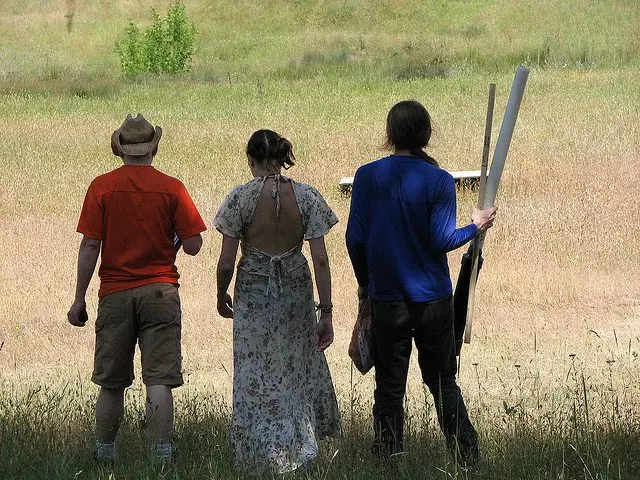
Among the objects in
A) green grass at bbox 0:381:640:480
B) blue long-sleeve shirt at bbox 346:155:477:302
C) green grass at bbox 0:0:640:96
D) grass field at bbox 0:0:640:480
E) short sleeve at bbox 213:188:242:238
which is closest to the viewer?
green grass at bbox 0:381:640:480

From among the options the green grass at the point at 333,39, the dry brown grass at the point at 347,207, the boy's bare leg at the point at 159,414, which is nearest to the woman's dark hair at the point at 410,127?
the boy's bare leg at the point at 159,414

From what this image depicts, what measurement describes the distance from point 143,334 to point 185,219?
0.57 meters

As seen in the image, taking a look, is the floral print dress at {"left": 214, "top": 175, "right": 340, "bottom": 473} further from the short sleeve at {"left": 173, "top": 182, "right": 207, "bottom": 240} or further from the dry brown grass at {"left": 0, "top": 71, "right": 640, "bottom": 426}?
the dry brown grass at {"left": 0, "top": 71, "right": 640, "bottom": 426}

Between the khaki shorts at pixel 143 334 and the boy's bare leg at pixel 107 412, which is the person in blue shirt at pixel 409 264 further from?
the boy's bare leg at pixel 107 412

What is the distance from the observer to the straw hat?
17.8 ft

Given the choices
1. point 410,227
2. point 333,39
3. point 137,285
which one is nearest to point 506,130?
point 410,227

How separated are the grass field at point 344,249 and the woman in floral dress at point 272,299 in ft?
0.84

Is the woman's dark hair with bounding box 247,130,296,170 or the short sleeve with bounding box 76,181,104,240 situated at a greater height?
the woman's dark hair with bounding box 247,130,296,170

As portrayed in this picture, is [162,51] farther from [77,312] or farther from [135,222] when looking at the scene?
[135,222]

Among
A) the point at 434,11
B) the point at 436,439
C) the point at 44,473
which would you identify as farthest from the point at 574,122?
the point at 434,11

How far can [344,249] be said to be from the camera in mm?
13359

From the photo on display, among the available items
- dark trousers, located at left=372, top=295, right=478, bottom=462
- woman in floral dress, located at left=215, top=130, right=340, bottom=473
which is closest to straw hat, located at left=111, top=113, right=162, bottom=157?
woman in floral dress, located at left=215, top=130, right=340, bottom=473

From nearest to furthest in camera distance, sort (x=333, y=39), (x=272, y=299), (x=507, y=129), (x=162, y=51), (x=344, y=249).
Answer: (x=507, y=129) → (x=272, y=299) → (x=344, y=249) → (x=162, y=51) → (x=333, y=39)

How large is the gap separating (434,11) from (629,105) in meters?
37.4
